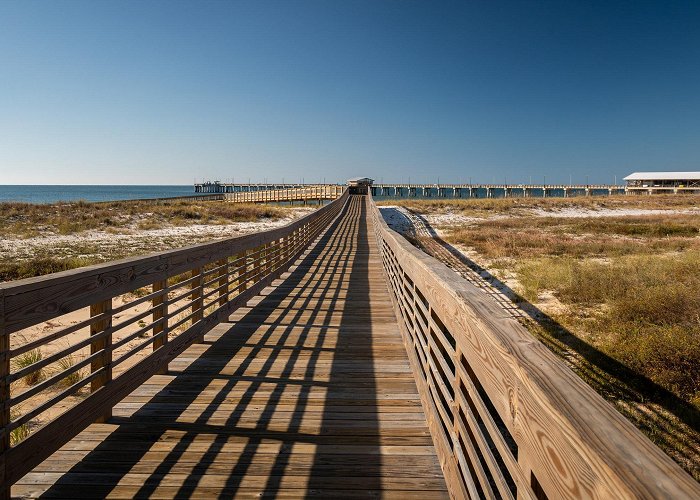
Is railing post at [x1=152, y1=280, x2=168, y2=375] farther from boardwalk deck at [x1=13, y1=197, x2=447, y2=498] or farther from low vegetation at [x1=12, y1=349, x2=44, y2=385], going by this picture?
low vegetation at [x1=12, y1=349, x2=44, y2=385]

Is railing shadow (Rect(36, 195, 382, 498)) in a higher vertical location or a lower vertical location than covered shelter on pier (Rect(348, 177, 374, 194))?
lower

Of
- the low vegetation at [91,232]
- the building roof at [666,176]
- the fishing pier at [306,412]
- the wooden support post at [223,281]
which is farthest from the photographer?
the building roof at [666,176]

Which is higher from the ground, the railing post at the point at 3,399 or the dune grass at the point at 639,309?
the railing post at the point at 3,399

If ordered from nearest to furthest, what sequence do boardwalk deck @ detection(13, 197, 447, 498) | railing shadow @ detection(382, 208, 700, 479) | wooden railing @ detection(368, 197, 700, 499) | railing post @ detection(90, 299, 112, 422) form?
wooden railing @ detection(368, 197, 700, 499) < boardwalk deck @ detection(13, 197, 447, 498) < railing post @ detection(90, 299, 112, 422) < railing shadow @ detection(382, 208, 700, 479)

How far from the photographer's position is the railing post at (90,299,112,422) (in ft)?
10.1

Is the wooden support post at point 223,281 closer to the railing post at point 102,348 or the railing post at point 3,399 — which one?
the railing post at point 102,348

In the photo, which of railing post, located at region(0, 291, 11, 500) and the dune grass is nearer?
railing post, located at region(0, 291, 11, 500)

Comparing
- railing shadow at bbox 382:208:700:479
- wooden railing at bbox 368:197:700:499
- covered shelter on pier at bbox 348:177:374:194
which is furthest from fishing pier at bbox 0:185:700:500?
covered shelter on pier at bbox 348:177:374:194

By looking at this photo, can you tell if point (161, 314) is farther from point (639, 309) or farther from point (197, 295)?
point (639, 309)

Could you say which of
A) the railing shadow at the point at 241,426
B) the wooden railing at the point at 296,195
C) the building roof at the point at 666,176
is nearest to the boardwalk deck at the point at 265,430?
the railing shadow at the point at 241,426

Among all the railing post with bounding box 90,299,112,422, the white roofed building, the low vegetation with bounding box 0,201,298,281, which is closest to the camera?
the railing post with bounding box 90,299,112,422

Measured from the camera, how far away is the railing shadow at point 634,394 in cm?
428

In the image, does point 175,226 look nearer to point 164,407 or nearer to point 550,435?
point 164,407

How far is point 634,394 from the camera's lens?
5.36 metres
